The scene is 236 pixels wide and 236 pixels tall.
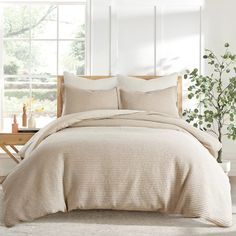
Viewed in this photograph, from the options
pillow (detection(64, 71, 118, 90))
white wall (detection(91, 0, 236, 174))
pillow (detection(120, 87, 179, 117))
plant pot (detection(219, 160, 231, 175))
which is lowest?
plant pot (detection(219, 160, 231, 175))

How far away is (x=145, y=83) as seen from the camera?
6176 mm

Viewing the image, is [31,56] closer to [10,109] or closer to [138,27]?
[10,109]

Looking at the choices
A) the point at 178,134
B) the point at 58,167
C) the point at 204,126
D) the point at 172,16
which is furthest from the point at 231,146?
the point at 58,167

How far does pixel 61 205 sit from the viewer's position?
407cm

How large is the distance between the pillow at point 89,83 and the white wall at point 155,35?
17.6 inches

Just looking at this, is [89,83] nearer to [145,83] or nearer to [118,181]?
[145,83]

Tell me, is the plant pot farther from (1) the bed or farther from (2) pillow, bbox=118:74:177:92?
(1) the bed

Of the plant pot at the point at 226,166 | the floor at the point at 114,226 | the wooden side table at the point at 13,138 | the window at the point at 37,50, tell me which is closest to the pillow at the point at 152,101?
the plant pot at the point at 226,166

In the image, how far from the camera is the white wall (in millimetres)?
6680

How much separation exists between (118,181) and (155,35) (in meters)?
2.97

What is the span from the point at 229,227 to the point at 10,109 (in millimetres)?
3606

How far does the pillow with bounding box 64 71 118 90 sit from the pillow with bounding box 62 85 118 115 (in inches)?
7.2

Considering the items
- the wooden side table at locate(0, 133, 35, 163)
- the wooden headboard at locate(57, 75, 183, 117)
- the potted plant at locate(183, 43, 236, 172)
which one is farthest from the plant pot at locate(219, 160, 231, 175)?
the wooden side table at locate(0, 133, 35, 163)

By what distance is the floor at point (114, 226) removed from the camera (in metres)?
3.84
